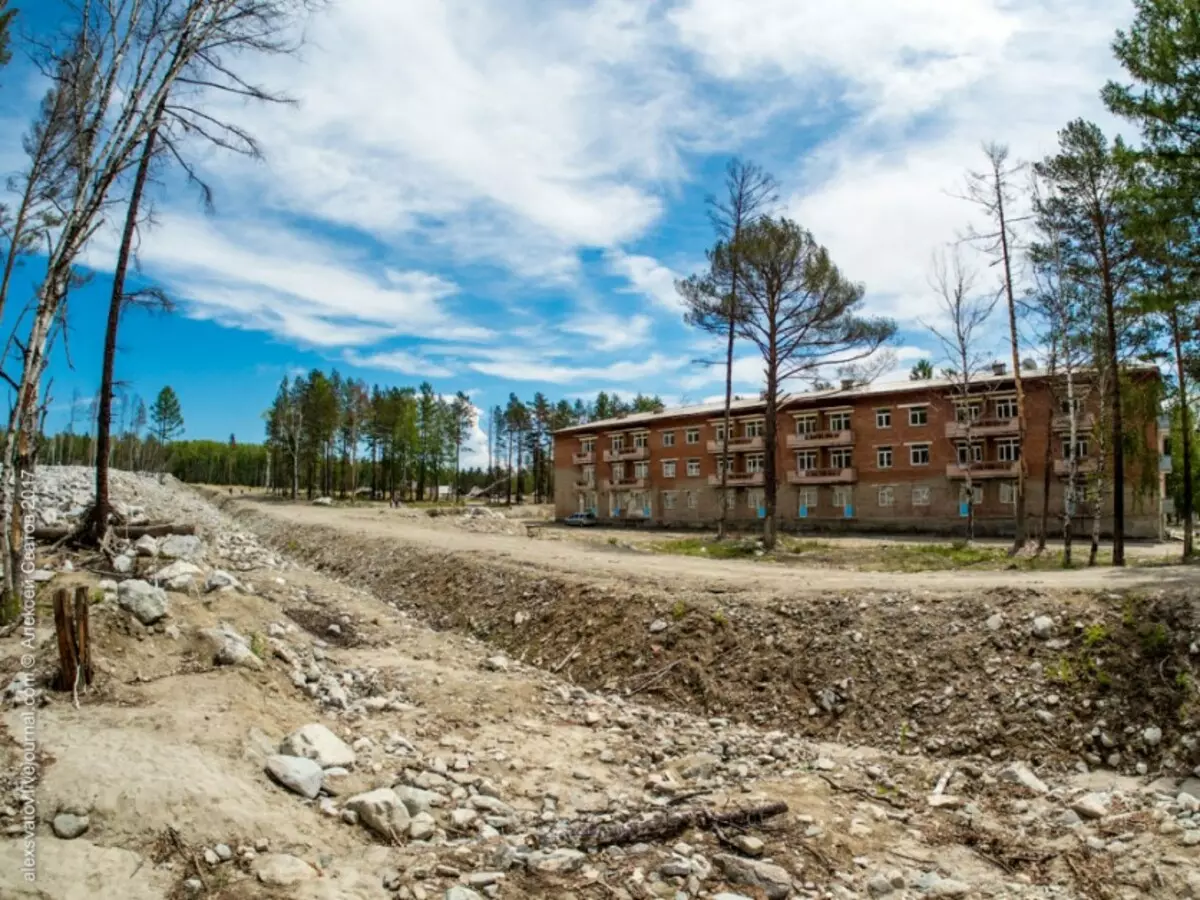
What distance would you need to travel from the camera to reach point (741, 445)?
53531 millimetres

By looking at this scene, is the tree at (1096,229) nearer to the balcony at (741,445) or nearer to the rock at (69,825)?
the rock at (69,825)

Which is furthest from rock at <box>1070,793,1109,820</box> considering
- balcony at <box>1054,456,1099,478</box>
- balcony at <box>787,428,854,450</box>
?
balcony at <box>787,428,854,450</box>

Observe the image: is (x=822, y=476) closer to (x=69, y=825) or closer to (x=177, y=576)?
(x=177, y=576)

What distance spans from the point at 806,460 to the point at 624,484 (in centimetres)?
1641

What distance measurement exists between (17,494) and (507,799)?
7.45m

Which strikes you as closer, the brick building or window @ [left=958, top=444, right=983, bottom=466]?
the brick building

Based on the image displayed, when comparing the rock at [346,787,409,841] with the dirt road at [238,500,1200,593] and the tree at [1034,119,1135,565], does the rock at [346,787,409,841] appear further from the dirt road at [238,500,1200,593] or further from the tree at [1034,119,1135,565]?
the tree at [1034,119,1135,565]

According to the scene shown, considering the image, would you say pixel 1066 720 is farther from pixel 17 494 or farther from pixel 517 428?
pixel 517 428

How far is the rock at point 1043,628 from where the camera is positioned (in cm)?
1012

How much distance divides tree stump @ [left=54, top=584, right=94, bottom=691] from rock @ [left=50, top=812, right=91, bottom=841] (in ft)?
8.05

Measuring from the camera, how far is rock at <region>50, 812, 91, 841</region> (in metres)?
5.24

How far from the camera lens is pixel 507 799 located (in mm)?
7309

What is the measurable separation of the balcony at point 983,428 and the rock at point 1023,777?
38.3 meters

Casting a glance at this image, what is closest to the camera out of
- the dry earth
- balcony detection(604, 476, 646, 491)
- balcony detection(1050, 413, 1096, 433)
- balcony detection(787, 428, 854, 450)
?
the dry earth
